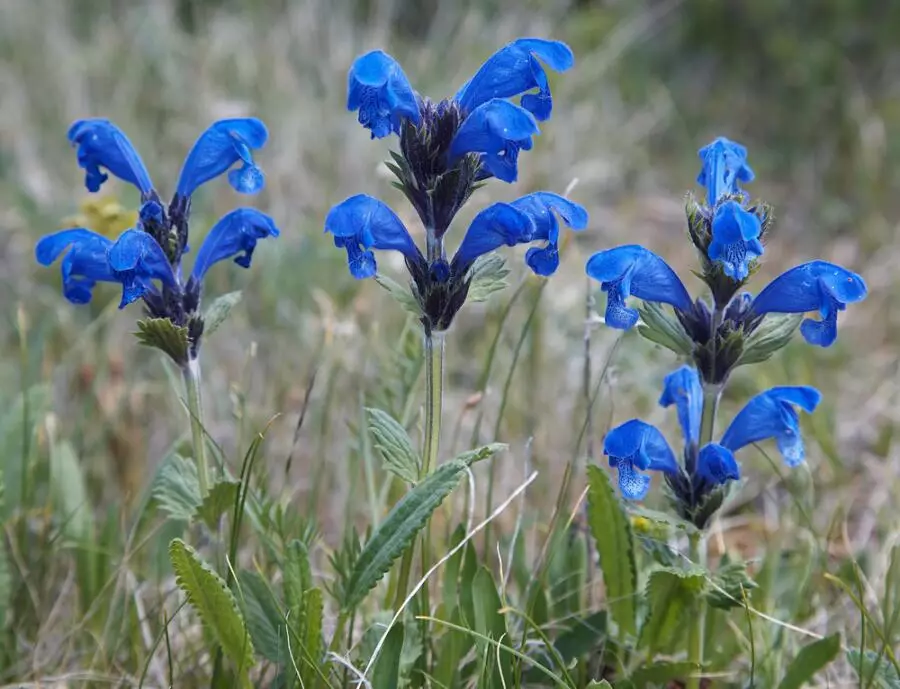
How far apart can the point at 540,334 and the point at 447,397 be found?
42 centimetres

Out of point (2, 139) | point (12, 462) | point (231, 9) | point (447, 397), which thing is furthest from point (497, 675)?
point (231, 9)

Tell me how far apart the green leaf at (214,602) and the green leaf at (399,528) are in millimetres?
208

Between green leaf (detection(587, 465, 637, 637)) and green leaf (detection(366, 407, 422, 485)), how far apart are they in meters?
0.42

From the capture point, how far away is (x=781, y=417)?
1.92m

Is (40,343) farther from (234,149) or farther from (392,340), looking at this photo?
(234,149)

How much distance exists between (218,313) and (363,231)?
41cm

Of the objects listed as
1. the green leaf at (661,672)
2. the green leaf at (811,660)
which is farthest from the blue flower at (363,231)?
the green leaf at (811,660)

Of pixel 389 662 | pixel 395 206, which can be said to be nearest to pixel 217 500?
pixel 389 662

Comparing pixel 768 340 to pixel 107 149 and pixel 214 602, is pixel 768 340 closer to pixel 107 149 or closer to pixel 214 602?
pixel 214 602

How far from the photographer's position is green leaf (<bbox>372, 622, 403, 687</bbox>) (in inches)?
72.6

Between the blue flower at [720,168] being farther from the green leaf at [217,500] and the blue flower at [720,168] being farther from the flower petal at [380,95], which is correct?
the green leaf at [217,500]

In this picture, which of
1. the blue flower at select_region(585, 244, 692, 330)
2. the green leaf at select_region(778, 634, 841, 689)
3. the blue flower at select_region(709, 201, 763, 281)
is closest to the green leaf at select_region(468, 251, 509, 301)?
the blue flower at select_region(585, 244, 692, 330)

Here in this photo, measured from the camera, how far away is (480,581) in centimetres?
197

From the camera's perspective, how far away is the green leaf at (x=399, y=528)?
175 centimetres
